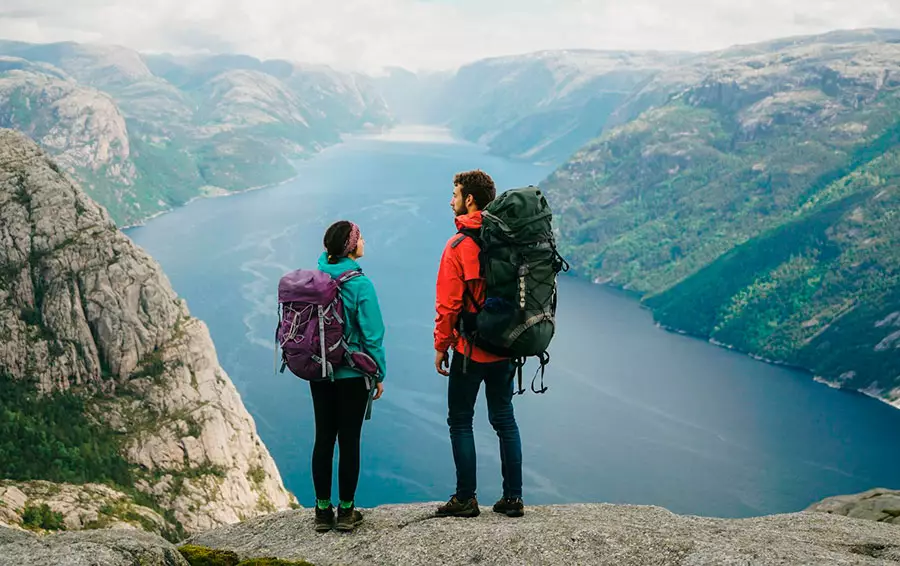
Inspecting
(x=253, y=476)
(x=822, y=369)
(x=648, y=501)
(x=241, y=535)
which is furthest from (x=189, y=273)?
(x=241, y=535)

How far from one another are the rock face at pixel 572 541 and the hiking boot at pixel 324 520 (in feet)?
0.70

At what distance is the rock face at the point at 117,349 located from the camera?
88.7 meters

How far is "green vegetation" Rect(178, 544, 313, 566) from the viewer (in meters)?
12.5

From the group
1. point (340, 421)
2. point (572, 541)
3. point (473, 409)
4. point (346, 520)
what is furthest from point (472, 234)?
point (346, 520)

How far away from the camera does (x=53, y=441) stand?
8125 centimetres

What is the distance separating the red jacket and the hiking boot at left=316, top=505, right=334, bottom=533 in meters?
3.89

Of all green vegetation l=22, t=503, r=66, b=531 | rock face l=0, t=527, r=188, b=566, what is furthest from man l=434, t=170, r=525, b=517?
green vegetation l=22, t=503, r=66, b=531

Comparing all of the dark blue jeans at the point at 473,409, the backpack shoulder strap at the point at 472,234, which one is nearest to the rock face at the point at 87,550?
the dark blue jeans at the point at 473,409

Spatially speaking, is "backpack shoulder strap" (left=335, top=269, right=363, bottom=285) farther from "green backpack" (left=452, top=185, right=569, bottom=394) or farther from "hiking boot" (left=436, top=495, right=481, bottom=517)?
"hiking boot" (left=436, top=495, right=481, bottom=517)

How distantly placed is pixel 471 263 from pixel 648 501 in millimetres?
101749

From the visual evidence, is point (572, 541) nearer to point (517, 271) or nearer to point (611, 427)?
point (517, 271)

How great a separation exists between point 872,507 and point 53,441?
80.8 m

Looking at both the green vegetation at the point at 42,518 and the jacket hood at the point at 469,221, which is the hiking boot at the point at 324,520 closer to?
the jacket hood at the point at 469,221

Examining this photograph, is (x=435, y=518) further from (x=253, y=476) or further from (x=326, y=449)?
(x=253, y=476)
